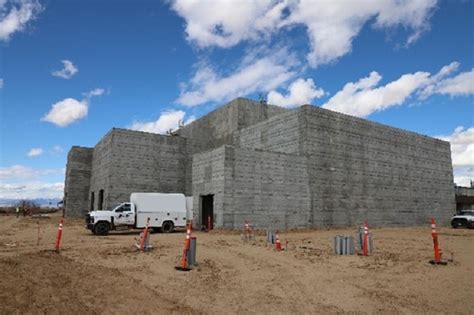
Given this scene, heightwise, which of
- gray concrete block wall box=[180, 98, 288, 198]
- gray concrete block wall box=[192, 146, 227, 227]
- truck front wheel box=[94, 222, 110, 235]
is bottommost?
truck front wheel box=[94, 222, 110, 235]

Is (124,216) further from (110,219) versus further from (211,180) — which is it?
(211,180)

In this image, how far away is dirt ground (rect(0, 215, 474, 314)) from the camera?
23.6 feet

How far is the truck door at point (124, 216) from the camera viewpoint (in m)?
23.7

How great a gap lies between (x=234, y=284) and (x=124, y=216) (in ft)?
53.6

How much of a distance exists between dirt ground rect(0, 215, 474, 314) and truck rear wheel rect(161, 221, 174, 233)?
1102 cm

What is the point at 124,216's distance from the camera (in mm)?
23906

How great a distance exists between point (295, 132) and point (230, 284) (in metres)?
22.0

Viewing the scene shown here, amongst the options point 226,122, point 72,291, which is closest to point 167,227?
point 72,291

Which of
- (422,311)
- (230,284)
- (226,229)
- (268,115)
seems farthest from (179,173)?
(422,311)

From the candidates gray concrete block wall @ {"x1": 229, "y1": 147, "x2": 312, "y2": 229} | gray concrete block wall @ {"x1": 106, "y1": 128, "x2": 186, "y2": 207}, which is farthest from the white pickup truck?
gray concrete block wall @ {"x1": 106, "y1": 128, "x2": 186, "y2": 207}

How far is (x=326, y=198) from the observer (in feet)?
97.8

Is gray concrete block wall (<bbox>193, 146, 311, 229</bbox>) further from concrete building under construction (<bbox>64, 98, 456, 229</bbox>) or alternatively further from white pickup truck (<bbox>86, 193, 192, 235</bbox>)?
white pickup truck (<bbox>86, 193, 192, 235</bbox>)

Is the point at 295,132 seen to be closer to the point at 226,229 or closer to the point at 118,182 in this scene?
the point at 226,229

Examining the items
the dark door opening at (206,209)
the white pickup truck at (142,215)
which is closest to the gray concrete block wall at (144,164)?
the dark door opening at (206,209)
